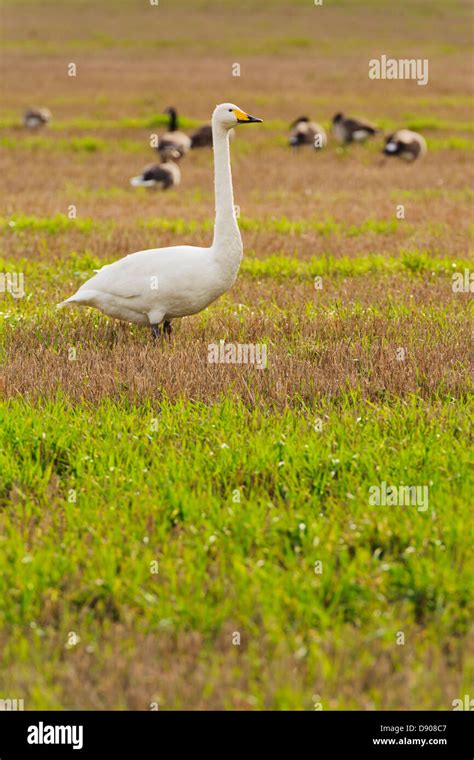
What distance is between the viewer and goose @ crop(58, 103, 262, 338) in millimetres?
8047

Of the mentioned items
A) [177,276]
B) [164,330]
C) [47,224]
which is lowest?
[164,330]

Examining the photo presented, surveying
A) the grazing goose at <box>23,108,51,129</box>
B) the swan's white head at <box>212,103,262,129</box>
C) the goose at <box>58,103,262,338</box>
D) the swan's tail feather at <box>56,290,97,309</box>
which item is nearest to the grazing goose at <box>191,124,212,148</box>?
the grazing goose at <box>23,108,51,129</box>

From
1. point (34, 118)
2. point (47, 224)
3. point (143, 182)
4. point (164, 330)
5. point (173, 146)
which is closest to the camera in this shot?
point (164, 330)

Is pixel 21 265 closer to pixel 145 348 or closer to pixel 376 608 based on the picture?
pixel 145 348

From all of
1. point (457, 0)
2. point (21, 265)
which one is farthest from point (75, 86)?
point (457, 0)

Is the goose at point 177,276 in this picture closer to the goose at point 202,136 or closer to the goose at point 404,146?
the goose at point 404,146

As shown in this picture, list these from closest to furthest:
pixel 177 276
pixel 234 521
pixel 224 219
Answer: pixel 234 521 → pixel 177 276 → pixel 224 219

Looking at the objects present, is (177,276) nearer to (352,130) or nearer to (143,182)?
(143,182)

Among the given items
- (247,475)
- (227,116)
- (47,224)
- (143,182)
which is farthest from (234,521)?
(143,182)

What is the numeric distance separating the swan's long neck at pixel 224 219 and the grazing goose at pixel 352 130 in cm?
1915

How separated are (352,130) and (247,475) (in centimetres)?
2269

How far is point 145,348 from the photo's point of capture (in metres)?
8.05

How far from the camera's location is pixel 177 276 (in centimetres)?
802

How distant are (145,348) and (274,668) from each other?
4.49 meters
